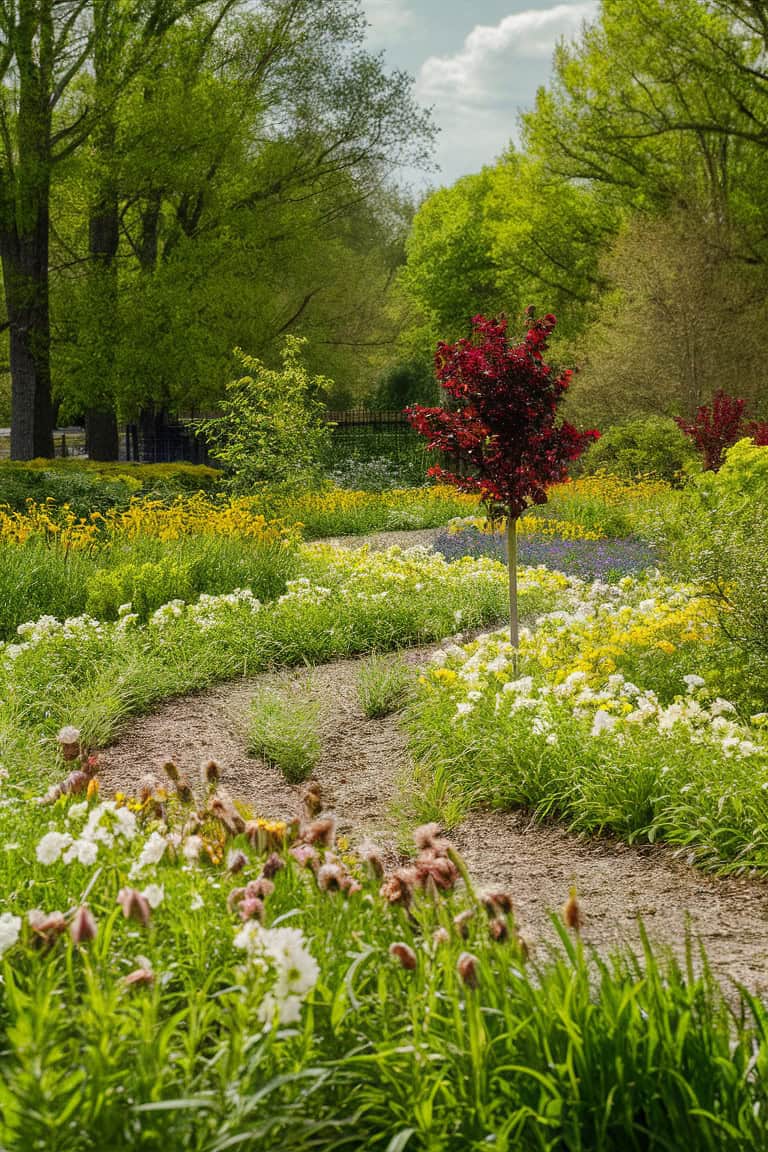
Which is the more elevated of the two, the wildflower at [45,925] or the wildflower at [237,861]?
the wildflower at [237,861]

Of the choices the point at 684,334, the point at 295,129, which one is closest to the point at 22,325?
the point at 295,129

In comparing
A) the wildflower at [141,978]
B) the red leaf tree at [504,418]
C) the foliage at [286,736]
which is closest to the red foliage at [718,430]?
the red leaf tree at [504,418]

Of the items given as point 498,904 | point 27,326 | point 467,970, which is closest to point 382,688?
point 498,904

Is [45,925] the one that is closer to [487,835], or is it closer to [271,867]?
[271,867]

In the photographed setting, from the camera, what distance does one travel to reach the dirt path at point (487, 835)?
327cm

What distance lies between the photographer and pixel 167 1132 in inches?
67.6

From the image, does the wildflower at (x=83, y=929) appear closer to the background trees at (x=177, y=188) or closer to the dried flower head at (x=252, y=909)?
the dried flower head at (x=252, y=909)

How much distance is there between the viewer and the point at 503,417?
638cm

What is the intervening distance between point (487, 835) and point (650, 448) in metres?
14.5

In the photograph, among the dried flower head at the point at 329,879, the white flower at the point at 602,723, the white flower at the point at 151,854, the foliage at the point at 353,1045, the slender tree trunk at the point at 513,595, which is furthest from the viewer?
the slender tree trunk at the point at 513,595

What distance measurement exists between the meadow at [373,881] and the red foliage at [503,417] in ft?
3.48

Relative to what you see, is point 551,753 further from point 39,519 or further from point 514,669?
point 39,519


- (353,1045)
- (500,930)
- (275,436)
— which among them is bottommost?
(353,1045)

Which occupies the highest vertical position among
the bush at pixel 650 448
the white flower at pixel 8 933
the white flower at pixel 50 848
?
the bush at pixel 650 448
